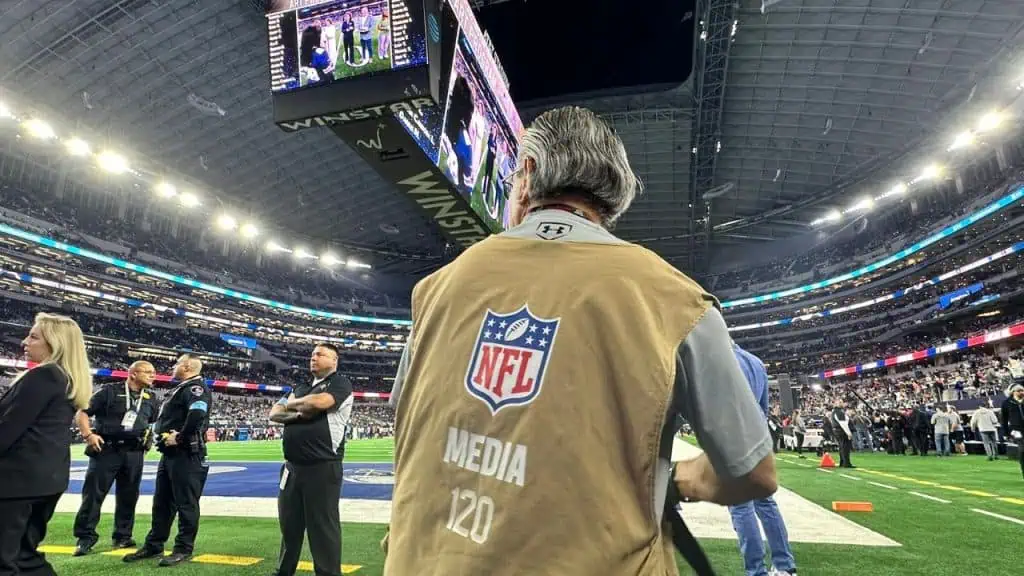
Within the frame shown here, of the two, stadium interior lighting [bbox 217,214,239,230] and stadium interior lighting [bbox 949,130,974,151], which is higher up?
stadium interior lighting [bbox 949,130,974,151]

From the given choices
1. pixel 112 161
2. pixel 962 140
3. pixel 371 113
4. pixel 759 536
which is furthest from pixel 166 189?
pixel 962 140

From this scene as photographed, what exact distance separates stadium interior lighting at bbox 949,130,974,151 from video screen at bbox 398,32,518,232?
1246 inches

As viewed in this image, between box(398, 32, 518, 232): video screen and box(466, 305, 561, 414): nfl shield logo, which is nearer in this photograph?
box(466, 305, 561, 414): nfl shield logo

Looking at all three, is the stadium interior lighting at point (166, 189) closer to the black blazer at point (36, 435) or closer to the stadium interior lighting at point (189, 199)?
the stadium interior lighting at point (189, 199)

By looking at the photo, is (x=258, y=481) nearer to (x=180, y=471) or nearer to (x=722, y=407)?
(x=180, y=471)

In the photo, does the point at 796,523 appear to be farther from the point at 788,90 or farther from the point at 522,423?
the point at 788,90

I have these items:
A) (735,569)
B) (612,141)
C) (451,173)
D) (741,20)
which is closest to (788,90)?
(741,20)

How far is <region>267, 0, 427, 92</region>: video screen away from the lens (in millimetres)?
6836

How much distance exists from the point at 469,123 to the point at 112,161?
30538 millimetres

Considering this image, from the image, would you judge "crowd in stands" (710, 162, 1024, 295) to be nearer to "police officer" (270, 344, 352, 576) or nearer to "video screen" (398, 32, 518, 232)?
"video screen" (398, 32, 518, 232)

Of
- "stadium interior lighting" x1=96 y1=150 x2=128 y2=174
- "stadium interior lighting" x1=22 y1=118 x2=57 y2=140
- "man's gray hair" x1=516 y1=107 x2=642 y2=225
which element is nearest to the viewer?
"man's gray hair" x1=516 y1=107 x2=642 y2=225

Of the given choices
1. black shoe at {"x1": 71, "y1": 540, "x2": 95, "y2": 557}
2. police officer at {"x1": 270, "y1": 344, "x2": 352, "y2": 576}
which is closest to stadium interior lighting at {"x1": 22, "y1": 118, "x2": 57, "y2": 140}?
black shoe at {"x1": 71, "y1": 540, "x2": 95, "y2": 557}

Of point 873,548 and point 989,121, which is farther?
point 989,121

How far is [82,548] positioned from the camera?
558cm
